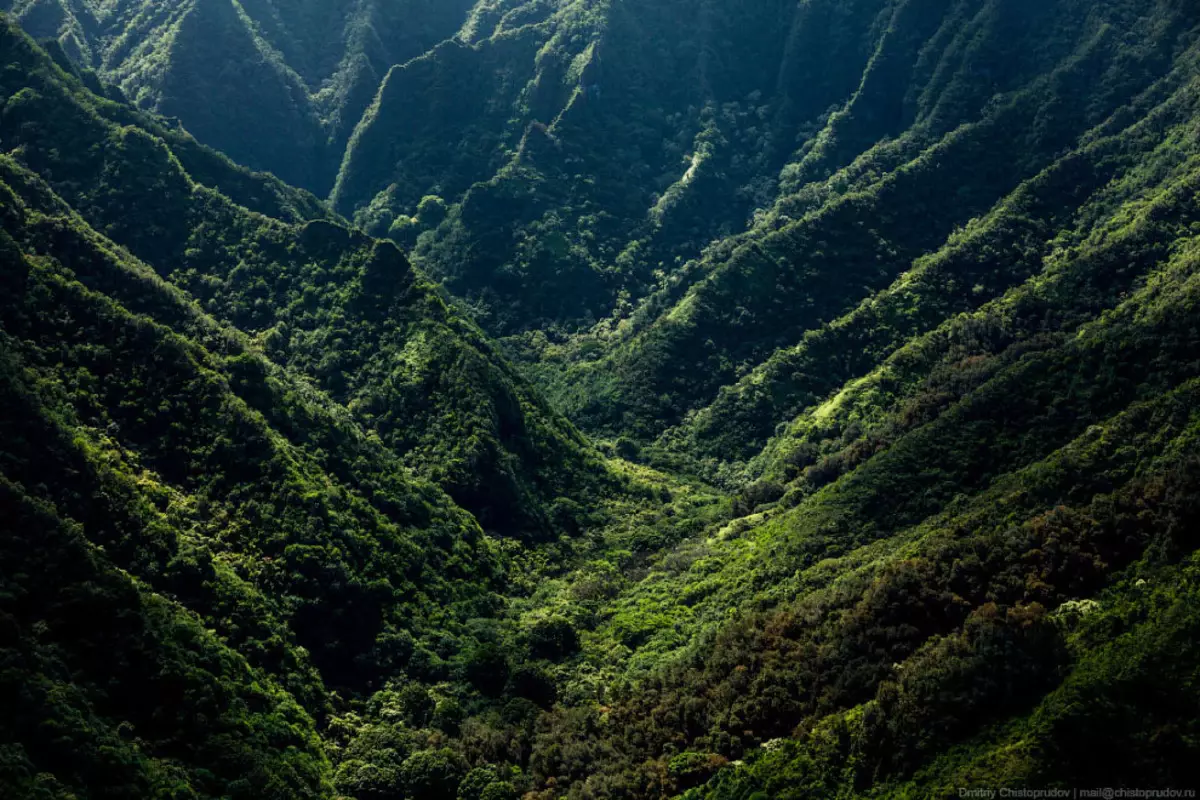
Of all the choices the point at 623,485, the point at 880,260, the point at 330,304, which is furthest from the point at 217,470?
the point at 880,260

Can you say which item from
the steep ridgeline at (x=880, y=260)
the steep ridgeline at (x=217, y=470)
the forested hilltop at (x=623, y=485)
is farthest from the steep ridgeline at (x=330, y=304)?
the steep ridgeline at (x=880, y=260)

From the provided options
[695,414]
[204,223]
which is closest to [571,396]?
[695,414]

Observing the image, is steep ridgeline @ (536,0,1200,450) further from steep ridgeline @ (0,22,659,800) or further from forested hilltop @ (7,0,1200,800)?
steep ridgeline @ (0,22,659,800)

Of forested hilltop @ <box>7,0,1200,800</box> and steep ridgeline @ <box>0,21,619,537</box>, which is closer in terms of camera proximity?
forested hilltop @ <box>7,0,1200,800</box>

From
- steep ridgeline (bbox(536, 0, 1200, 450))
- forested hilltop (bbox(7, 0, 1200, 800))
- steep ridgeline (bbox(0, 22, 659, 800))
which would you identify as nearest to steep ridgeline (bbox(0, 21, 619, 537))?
steep ridgeline (bbox(0, 22, 659, 800))

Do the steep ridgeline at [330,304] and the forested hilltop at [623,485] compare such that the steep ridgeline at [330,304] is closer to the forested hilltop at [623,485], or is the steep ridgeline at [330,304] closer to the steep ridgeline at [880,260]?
the forested hilltop at [623,485]

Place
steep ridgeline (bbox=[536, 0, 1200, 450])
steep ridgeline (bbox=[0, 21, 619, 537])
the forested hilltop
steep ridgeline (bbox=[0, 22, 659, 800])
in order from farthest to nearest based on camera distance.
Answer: steep ridgeline (bbox=[536, 0, 1200, 450])
steep ridgeline (bbox=[0, 21, 619, 537])
steep ridgeline (bbox=[0, 22, 659, 800])
the forested hilltop

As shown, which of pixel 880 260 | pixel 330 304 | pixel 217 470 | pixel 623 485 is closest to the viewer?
pixel 217 470

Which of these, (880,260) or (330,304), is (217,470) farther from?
(880,260)

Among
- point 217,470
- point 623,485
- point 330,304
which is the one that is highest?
point 330,304
